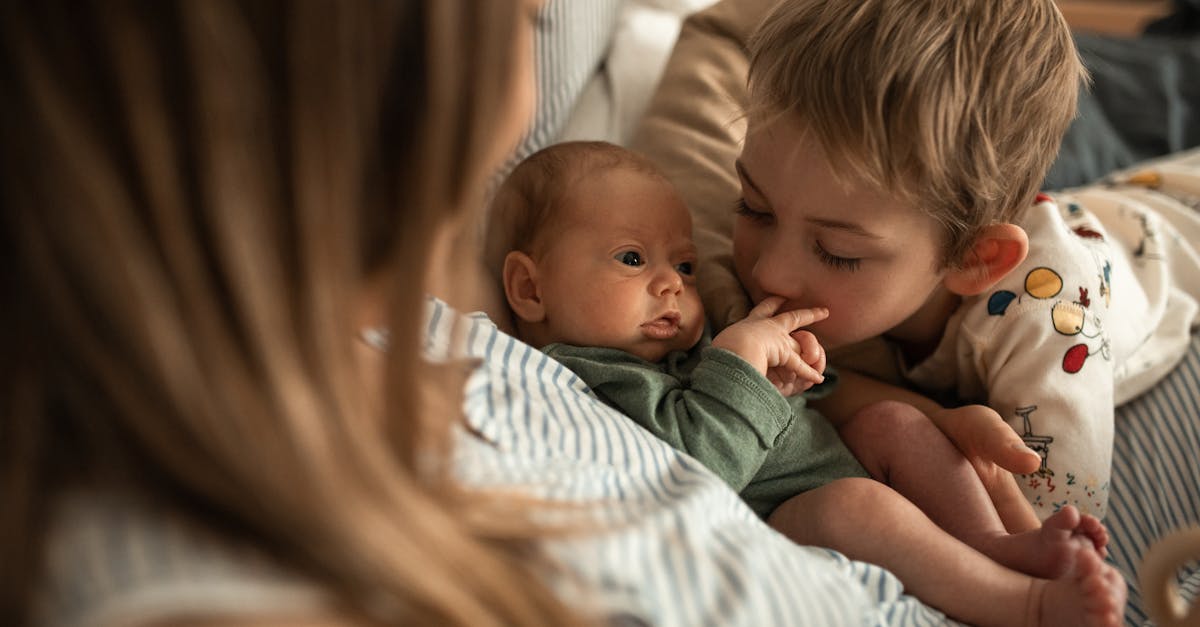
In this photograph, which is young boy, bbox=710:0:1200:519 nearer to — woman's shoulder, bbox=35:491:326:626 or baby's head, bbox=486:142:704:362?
baby's head, bbox=486:142:704:362

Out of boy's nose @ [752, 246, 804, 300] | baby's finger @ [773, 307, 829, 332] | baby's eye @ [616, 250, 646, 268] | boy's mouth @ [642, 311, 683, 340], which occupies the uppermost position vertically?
boy's nose @ [752, 246, 804, 300]

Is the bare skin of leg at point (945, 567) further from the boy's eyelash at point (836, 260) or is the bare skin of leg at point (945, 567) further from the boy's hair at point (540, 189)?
the boy's hair at point (540, 189)

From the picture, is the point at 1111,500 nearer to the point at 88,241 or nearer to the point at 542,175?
the point at 542,175

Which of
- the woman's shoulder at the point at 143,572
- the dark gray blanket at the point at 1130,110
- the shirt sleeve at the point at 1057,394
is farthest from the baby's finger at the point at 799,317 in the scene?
the dark gray blanket at the point at 1130,110

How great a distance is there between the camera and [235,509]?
54cm

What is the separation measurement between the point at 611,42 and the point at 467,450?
1.05 metres

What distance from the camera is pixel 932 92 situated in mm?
928

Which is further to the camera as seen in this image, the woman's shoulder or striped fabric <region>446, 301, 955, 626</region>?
striped fabric <region>446, 301, 955, 626</region>

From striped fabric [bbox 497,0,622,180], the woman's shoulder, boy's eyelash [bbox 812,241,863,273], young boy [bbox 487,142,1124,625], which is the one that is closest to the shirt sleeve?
young boy [bbox 487,142,1124,625]

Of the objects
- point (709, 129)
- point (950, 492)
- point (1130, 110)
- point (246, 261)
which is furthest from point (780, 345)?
point (1130, 110)

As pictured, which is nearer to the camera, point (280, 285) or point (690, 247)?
point (280, 285)

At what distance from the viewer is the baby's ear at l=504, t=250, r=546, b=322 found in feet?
3.63

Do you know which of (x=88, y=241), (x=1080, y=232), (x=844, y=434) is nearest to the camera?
(x=88, y=241)

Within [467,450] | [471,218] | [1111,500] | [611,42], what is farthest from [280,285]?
[611,42]
